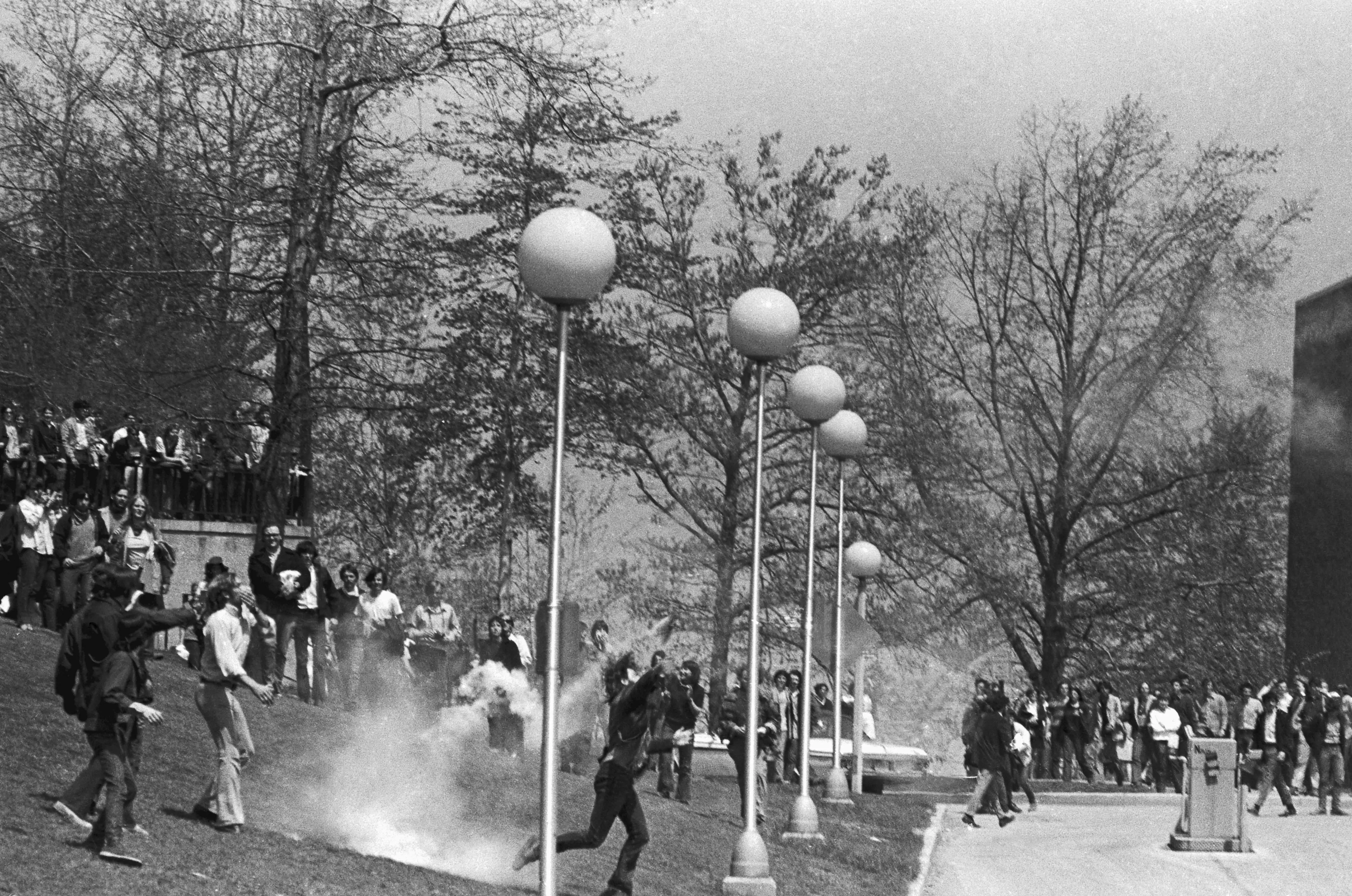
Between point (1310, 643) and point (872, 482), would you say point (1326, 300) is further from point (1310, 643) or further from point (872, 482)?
point (872, 482)

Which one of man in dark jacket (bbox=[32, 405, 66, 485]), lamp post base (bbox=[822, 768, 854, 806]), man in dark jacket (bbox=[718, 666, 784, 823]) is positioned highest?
man in dark jacket (bbox=[32, 405, 66, 485])

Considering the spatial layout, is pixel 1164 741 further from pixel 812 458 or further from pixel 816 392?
pixel 816 392

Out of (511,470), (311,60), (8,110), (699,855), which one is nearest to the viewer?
(699,855)

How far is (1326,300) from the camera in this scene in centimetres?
4291

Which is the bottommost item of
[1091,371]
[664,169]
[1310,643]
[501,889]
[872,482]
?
[501,889]

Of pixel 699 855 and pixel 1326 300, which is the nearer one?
pixel 699 855

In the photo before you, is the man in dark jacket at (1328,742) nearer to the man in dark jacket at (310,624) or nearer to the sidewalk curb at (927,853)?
the sidewalk curb at (927,853)

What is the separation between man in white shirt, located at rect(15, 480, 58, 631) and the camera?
2020 cm

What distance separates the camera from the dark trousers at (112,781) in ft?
39.4

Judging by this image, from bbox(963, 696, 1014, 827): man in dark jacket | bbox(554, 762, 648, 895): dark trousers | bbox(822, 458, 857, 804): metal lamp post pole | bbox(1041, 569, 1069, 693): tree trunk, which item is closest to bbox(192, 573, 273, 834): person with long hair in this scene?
bbox(554, 762, 648, 895): dark trousers

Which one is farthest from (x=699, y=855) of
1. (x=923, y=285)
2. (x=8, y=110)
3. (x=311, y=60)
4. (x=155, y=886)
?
(x=923, y=285)

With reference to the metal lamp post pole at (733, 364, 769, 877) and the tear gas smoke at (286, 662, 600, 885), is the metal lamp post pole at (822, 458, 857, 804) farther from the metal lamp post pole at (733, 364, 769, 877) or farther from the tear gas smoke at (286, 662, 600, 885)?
the metal lamp post pole at (733, 364, 769, 877)

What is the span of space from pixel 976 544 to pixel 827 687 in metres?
9.14

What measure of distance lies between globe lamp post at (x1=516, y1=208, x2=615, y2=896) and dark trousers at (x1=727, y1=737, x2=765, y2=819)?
768 cm
